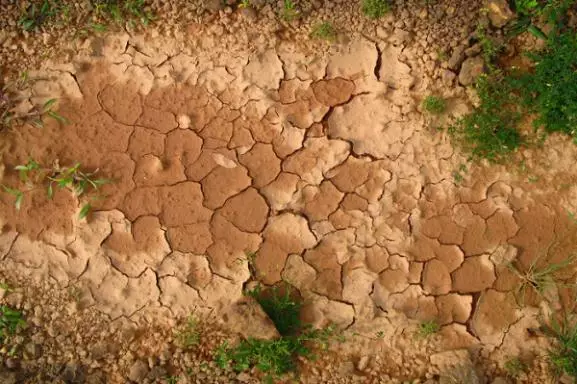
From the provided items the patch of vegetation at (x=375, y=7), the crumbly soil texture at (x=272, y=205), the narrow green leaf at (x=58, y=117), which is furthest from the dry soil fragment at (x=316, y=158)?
the narrow green leaf at (x=58, y=117)

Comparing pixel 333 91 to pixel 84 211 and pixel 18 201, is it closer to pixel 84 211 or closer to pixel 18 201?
pixel 84 211

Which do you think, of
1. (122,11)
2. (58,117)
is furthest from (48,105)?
(122,11)

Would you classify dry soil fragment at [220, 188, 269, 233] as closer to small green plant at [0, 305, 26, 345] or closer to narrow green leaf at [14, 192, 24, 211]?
narrow green leaf at [14, 192, 24, 211]

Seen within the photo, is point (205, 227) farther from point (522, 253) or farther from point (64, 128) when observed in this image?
point (522, 253)

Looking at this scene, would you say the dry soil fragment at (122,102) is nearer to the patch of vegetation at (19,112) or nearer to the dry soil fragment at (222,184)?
the patch of vegetation at (19,112)

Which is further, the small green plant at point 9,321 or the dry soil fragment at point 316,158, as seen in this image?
the dry soil fragment at point 316,158

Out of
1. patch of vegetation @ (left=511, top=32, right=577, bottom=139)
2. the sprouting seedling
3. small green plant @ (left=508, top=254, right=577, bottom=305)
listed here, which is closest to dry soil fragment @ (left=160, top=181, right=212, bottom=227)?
the sprouting seedling
